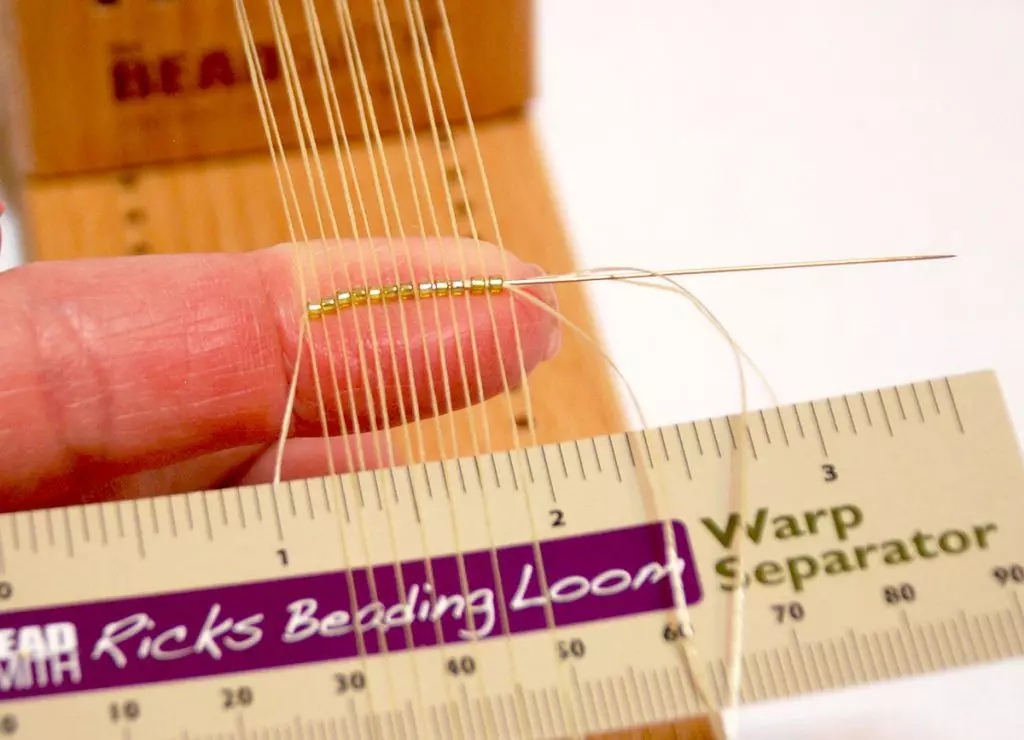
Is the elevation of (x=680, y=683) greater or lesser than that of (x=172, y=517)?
lesser

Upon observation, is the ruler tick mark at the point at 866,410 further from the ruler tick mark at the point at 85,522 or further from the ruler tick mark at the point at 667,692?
the ruler tick mark at the point at 85,522

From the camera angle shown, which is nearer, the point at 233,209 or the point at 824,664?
the point at 824,664

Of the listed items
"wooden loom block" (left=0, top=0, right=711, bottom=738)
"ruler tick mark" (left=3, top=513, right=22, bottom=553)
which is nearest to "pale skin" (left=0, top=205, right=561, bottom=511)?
"ruler tick mark" (left=3, top=513, right=22, bottom=553)

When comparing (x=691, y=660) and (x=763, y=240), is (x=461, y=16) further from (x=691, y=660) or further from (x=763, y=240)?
(x=691, y=660)

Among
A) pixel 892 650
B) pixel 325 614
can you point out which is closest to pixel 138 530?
pixel 325 614

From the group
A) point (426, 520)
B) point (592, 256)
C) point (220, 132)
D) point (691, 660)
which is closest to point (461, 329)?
point (426, 520)

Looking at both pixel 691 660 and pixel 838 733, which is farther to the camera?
pixel 838 733

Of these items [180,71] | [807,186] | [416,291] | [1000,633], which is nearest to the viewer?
[1000,633]

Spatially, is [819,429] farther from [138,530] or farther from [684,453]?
[138,530]
